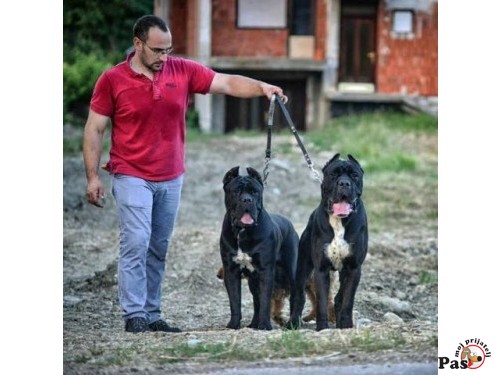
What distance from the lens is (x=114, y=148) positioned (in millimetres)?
6434

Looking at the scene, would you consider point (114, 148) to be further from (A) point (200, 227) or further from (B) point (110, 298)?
(A) point (200, 227)

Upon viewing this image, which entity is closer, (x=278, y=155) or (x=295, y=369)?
(x=295, y=369)

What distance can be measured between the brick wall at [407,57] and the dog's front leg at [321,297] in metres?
16.6

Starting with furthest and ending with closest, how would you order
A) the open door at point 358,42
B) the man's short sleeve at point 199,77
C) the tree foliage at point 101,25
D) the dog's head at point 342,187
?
the open door at point 358,42 < the tree foliage at point 101,25 < the man's short sleeve at point 199,77 < the dog's head at point 342,187

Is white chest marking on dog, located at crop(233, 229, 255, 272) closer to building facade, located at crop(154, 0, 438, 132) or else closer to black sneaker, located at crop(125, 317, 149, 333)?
black sneaker, located at crop(125, 317, 149, 333)

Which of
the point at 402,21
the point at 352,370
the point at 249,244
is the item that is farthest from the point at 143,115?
the point at 402,21

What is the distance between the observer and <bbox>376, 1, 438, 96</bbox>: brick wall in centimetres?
2275

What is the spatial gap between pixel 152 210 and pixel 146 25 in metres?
0.97

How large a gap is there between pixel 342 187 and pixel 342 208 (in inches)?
4.3

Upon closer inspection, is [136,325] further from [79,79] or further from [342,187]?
[79,79]

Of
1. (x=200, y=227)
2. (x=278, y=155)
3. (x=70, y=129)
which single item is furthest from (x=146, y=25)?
(x=278, y=155)

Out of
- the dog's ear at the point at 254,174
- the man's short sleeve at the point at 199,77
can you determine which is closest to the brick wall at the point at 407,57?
the man's short sleeve at the point at 199,77

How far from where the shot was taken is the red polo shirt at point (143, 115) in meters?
6.33

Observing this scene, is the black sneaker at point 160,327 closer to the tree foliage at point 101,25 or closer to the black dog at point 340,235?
the black dog at point 340,235
